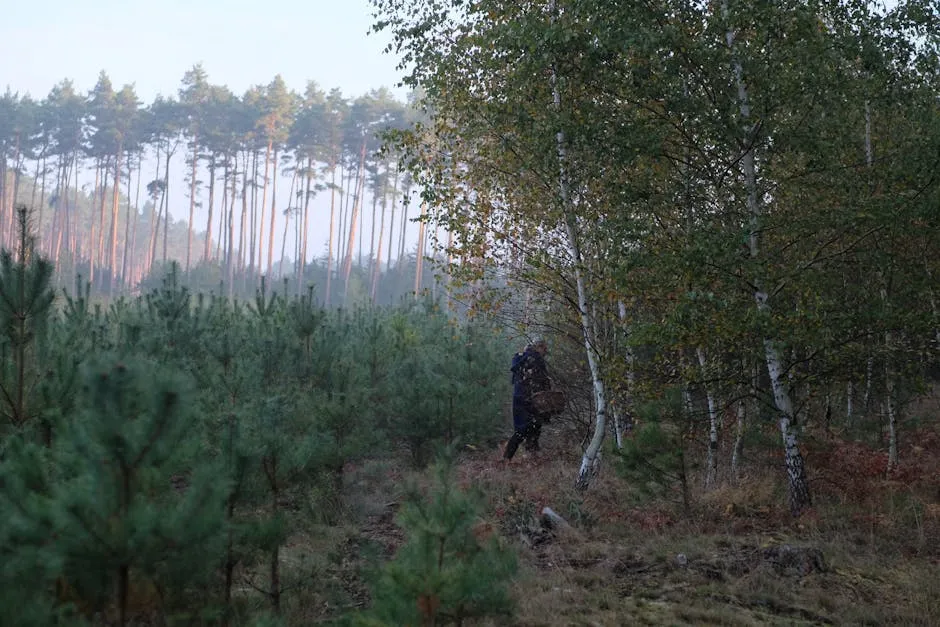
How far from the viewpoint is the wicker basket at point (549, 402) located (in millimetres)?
11711

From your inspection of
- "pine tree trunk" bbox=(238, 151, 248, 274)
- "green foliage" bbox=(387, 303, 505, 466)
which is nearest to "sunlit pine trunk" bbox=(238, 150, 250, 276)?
"pine tree trunk" bbox=(238, 151, 248, 274)

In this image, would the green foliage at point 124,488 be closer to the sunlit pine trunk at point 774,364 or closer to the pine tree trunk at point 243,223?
the sunlit pine trunk at point 774,364

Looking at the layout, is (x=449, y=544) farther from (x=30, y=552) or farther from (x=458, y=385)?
(x=458, y=385)

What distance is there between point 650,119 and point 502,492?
502cm

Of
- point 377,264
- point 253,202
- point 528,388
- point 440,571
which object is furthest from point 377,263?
point 440,571

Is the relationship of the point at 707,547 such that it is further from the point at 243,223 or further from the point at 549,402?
the point at 243,223

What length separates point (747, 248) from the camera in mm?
8234

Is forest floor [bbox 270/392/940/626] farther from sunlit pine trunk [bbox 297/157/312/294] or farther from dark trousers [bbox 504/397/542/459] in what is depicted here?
sunlit pine trunk [bbox 297/157/312/294]

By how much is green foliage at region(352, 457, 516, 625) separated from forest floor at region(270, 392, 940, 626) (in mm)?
1138

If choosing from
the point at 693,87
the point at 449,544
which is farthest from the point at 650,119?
the point at 449,544

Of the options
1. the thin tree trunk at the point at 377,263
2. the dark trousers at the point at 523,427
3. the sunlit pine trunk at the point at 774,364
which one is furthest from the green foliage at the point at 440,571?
the thin tree trunk at the point at 377,263

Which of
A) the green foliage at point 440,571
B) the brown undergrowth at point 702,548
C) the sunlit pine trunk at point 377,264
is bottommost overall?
the brown undergrowth at point 702,548

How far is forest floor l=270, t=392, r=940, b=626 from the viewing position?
562 centimetres

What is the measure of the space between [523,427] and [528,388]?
639 mm
